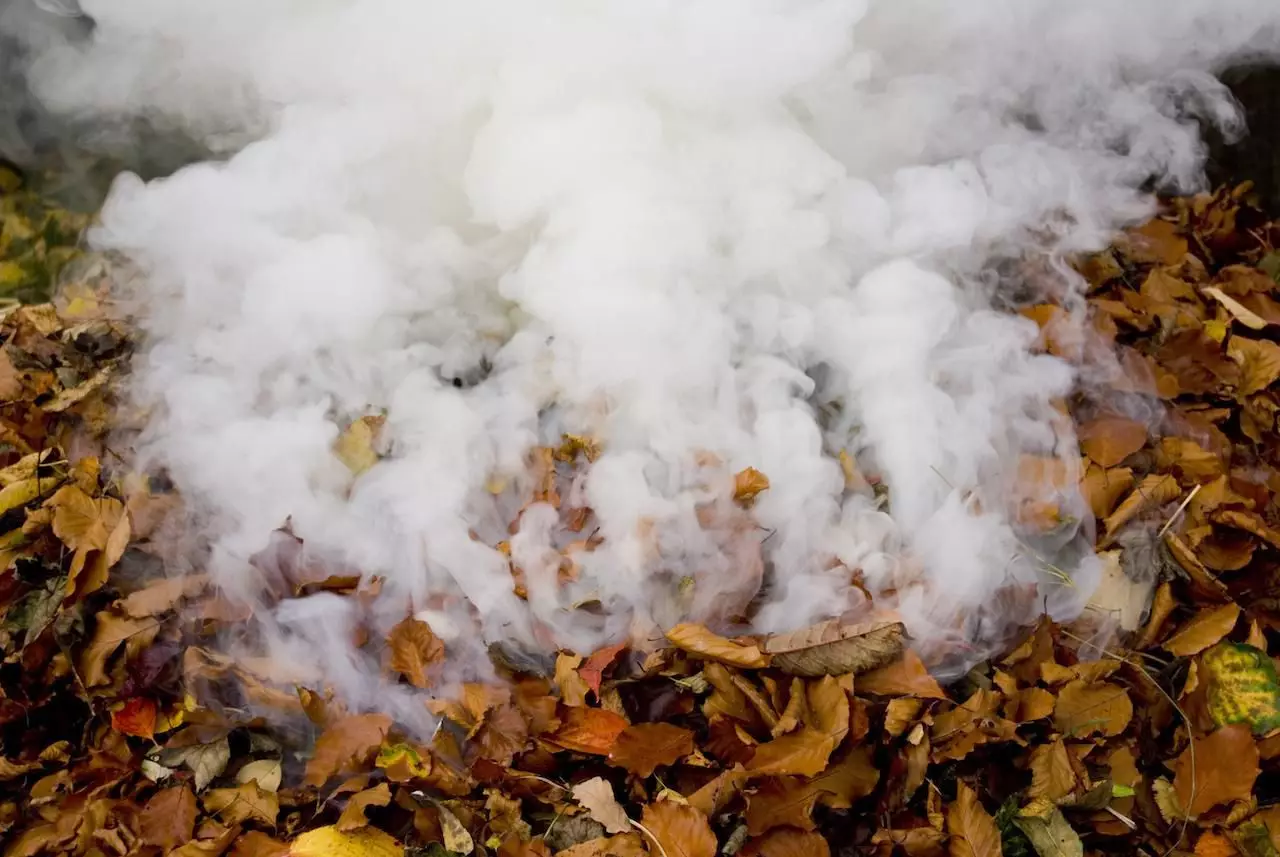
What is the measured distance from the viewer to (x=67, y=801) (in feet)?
5.10

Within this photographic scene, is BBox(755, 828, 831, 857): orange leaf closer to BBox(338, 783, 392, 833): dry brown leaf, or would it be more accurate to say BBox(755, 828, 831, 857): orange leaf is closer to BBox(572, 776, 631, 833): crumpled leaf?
BBox(572, 776, 631, 833): crumpled leaf

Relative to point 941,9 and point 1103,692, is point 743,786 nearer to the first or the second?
point 1103,692

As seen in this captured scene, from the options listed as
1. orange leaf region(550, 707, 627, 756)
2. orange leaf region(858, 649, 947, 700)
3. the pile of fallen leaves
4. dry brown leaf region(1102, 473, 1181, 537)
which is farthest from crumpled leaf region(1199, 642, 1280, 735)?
orange leaf region(550, 707, 627, 756)

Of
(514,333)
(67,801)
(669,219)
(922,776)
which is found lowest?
(67,801)

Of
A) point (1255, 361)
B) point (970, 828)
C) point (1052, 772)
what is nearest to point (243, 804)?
point (970, 828)

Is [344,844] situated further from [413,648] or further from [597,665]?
[597,665]

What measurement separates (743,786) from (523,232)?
3.98 ft

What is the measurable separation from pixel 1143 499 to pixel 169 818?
1.81 metres

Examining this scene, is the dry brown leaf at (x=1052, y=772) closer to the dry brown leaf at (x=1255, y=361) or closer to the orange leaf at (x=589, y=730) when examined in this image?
the orange leaf at (x=589, y=730)

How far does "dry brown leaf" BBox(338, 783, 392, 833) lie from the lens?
1.48 meters

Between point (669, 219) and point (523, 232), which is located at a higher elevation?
point (669, 219)

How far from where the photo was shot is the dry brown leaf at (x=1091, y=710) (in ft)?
5.29

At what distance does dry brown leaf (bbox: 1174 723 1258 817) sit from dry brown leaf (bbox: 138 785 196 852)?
161cm

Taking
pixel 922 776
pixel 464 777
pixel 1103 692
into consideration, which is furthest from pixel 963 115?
pixel 464 777
